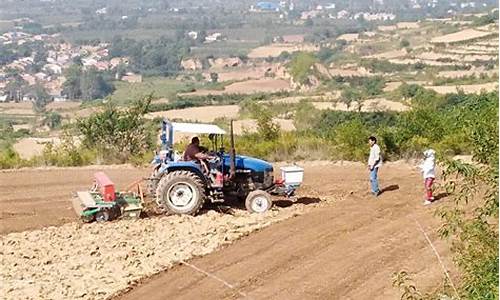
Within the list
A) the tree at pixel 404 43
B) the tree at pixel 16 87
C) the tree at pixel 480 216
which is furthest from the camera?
the tree at pixel 404 43

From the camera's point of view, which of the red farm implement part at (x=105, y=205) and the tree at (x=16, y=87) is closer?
the red farm implement part at (x=105, y=205)

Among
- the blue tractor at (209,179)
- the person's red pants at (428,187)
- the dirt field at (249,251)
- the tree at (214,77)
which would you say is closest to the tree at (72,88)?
the tree at (214,77)

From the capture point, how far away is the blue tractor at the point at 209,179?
14344 mm

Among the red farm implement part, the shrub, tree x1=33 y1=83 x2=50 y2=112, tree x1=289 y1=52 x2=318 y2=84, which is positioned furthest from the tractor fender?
tree x1=289 y1=52 x2=318 y2=84

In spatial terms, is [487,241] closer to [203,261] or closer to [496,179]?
[496,179]

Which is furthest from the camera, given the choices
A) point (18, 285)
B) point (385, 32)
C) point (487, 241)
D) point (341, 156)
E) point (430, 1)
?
point (430, 1)

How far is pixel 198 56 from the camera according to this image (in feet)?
331

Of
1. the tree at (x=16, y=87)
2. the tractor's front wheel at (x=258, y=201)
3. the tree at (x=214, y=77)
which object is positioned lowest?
the tree at (x=214, y=77)

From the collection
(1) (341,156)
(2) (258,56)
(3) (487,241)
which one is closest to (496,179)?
(3) (487,241)

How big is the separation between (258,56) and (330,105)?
174 ft

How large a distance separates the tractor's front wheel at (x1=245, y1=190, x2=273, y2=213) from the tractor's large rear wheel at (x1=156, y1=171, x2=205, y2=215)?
921 mm

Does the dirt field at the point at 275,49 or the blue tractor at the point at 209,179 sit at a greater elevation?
the blue tractor at the point at 209,179

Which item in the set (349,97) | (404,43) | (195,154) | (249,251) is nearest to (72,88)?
(349,97)

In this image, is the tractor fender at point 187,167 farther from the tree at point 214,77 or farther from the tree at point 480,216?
the tree at point 214,77
